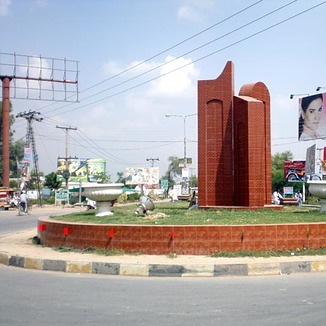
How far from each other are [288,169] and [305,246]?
1676 inches

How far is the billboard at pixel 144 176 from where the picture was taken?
78.1m

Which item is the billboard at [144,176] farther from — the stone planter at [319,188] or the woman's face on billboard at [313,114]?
the stone planter at [319,188]

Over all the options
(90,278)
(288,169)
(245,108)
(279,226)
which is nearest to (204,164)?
(245,108)

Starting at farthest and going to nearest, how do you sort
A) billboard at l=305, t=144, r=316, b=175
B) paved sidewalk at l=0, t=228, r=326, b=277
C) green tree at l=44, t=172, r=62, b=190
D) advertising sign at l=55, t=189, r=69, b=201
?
green tree at l=44, t=172, r=62, b=190
advertising sign at l=55, t=189, r=69, b=201
billboard at l=305, t=144, r=316, b=175
paved sidewalk at l=0, t=228, r=326, b=277

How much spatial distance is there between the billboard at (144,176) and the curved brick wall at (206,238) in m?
63.5

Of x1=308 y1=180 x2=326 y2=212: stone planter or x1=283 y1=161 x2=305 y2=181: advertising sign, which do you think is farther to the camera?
x1=283 y1=161 x2=305 y2=181: advertising sign

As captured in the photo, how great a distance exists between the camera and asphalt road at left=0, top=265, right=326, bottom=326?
592cm

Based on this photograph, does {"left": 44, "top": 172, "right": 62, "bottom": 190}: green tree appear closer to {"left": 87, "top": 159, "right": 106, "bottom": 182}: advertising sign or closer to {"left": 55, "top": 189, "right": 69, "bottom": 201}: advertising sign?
{"left": 87, "top": 159, "right": 106, "bottom": 182}: advertising sign

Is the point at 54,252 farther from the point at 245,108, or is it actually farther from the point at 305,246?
the point at 245,108

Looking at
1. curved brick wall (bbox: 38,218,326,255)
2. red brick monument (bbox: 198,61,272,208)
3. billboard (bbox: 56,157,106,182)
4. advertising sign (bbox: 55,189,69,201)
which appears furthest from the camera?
billboard (bbox: 56,157,106,182)

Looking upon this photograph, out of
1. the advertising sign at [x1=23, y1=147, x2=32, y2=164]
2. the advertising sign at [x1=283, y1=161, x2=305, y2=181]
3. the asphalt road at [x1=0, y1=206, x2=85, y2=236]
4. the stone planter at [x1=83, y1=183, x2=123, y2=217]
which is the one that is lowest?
the asphalt road at [x1=0, y1=206, x2=85, y2=236]

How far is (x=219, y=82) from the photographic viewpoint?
17078mm

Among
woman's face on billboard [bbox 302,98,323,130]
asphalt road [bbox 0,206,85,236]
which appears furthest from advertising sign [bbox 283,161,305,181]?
asphalt road [bbox 0,206,85,236]

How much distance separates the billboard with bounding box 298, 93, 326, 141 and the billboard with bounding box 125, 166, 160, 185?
34949 mm
